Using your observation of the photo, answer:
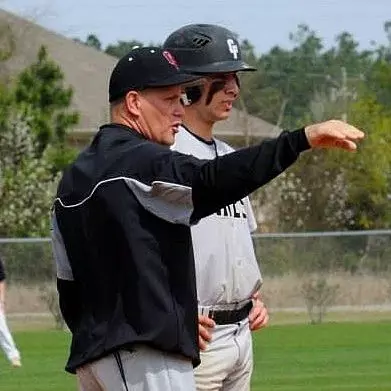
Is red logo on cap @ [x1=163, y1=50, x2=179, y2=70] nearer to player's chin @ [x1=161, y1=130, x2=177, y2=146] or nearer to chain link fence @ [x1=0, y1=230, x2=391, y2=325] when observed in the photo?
player's chin @ [x1=161, y1=130, x2=177, y2=146]

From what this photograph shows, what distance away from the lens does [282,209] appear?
3653cm

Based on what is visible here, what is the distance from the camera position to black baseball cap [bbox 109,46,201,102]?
192 inches

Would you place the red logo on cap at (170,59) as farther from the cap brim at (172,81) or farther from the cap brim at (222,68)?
the cap brim at (222,68)

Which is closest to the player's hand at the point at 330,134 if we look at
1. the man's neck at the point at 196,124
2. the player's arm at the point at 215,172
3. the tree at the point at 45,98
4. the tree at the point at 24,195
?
the player's arm at the point at 215,172

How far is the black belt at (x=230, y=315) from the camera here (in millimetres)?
6189

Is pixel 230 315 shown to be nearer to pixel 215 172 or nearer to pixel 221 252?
pixel 221 252

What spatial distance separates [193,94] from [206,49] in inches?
15.5

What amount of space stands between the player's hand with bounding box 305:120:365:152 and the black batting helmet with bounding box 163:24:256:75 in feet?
4.36

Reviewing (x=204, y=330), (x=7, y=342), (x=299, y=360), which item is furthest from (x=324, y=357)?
(x=204, y=330)

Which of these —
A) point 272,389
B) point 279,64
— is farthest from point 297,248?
point 279,64

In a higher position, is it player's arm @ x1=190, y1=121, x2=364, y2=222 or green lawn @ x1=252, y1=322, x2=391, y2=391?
player's arm @ x1=190, y1=121, x2=364, y2=222

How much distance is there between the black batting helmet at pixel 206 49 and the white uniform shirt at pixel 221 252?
1.38 feet

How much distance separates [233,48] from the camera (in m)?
6.03

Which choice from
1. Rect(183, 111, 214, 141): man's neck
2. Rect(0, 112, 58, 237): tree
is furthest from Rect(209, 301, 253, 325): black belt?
Rect(0, 112, 58, 237): tree
